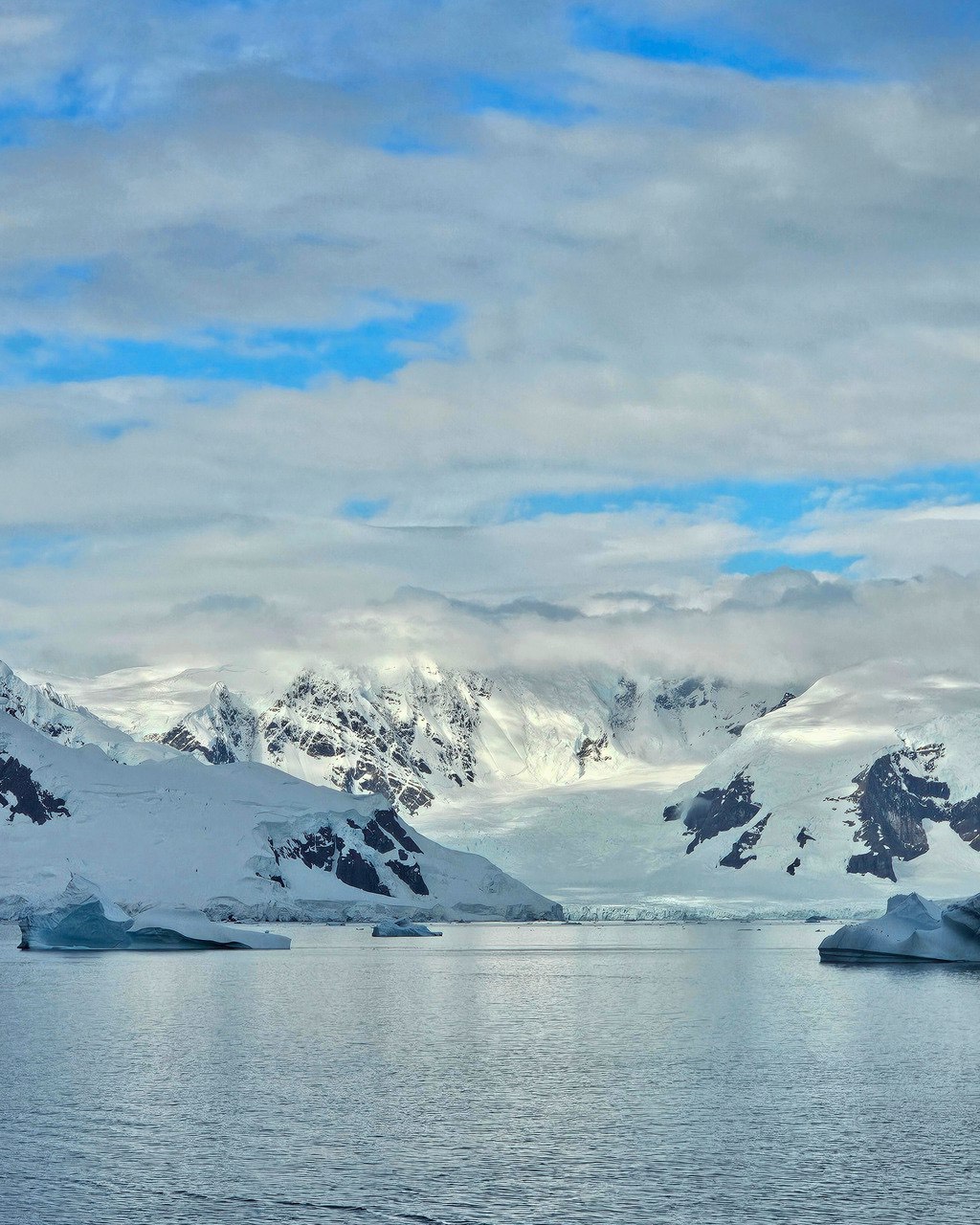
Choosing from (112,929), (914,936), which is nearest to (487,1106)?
(914,936)

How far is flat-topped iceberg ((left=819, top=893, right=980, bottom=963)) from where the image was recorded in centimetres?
11438

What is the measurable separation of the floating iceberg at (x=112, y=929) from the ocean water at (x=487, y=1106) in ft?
181

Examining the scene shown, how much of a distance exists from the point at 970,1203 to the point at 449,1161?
11.8 m

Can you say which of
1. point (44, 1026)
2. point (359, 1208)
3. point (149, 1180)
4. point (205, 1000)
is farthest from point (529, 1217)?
point (205, 1000)

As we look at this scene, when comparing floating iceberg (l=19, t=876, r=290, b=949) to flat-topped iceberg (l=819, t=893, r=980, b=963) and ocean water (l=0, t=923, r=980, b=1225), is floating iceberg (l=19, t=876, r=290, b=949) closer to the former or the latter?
ocean water (l=0, t=923, r=980, b=1225)

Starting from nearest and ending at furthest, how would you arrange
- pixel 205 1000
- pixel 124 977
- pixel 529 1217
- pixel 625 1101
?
pixel 529 1217 < pixel 625 1101 < pixel 205 1000 < pixel 124 977

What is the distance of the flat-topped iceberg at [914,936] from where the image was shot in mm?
114375

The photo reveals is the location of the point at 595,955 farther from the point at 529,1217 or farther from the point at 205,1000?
the point at 529,1217

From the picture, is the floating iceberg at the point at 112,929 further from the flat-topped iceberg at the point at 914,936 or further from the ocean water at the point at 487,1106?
the flat-topped iceberg at the point at 914,936

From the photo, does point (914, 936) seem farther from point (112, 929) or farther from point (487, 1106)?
point (487, 1106)

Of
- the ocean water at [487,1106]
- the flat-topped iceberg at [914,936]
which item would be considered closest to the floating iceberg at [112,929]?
the ocean water at [487,1106]

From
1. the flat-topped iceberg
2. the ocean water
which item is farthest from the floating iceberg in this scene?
the flat-topped iceberg

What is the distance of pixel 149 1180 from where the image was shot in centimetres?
3738

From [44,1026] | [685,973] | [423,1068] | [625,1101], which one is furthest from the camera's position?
[685,973]
